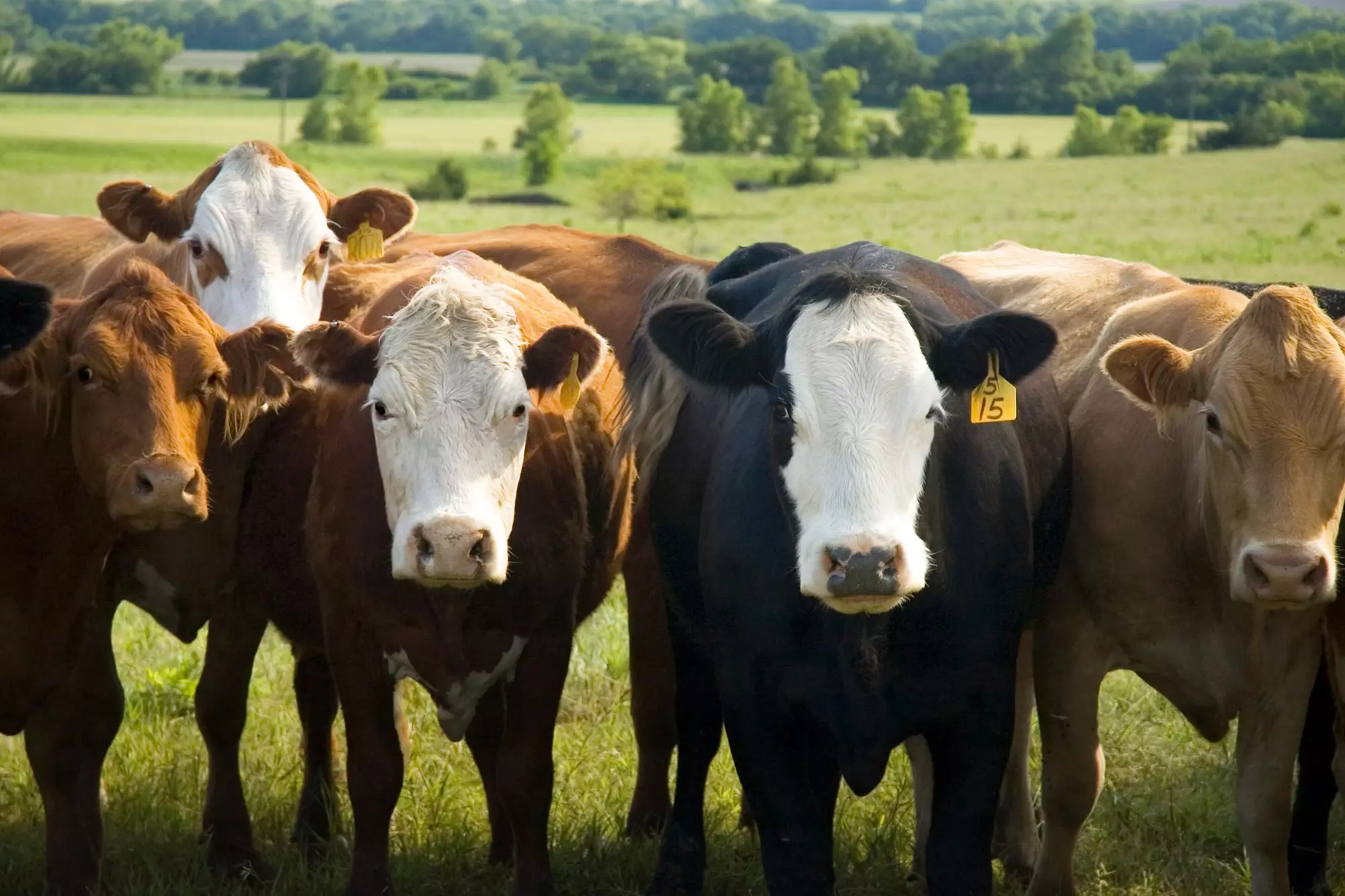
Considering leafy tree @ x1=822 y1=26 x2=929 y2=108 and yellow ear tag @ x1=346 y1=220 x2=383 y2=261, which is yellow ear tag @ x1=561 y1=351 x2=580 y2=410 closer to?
yellow ear tag @ x1=346 y1=220 x2=383 y2=261

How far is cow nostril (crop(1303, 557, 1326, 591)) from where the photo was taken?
388cm

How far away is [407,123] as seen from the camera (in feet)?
189

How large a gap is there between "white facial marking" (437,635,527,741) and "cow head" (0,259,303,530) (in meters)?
0.90

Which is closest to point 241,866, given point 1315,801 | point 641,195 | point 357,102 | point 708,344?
point 708,344

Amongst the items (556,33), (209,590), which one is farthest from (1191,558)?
(556,33)

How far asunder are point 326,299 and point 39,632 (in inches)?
77.8

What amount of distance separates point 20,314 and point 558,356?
148 cm

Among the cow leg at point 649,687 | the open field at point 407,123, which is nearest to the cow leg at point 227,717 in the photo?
the cow leg at point 649,687

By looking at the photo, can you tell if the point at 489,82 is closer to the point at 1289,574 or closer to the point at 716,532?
the point at 716,532

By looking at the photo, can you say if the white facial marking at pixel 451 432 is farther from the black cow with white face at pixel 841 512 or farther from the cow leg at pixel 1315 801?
the cow leg at pixel 1315 801

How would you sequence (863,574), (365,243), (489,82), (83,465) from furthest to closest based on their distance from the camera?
(489,82), (365,243), (83,465), (863,574)

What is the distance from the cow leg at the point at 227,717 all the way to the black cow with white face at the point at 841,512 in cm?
183

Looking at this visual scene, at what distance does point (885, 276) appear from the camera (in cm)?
431

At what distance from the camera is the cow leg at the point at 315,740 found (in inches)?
222
